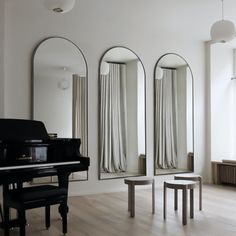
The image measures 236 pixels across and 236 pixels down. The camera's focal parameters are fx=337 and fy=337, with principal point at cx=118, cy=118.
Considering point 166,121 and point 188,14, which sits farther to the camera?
point 166,121

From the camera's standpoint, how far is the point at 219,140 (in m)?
7.12

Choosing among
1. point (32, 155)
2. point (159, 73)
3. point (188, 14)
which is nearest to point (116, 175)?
point (159, 73)

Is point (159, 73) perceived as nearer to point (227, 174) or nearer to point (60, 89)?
point (60, 89)

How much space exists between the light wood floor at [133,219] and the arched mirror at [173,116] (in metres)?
1.19

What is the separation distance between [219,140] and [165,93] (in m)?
1.65

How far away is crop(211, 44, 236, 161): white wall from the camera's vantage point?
23.1 feet

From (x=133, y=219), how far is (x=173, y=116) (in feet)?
9.85

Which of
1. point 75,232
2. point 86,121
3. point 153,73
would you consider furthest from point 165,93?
point 75,232

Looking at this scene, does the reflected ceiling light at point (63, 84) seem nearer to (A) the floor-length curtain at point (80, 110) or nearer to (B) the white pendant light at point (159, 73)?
(A) the floor-length curtain at point (80, 110)

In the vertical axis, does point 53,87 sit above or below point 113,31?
below

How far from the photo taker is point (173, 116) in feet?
21.8

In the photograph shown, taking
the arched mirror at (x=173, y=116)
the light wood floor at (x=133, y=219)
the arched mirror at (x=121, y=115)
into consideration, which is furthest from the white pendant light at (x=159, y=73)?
the light wood floor at (x=133, y=219)

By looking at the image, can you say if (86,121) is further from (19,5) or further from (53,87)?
(19,5)

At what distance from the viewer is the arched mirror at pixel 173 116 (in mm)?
6449
